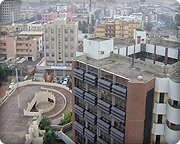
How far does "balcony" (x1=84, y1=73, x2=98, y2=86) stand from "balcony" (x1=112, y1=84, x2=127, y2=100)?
0.98 m

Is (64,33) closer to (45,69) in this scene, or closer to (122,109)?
(45,69)

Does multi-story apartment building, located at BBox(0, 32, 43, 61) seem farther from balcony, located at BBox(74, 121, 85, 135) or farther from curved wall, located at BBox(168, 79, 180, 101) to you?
curved wall, located at BBox(168, 79, 180, 101)

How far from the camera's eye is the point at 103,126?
332 inches

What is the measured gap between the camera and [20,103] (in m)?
14.2

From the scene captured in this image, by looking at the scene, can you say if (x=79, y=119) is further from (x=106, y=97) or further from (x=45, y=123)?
(x=45, y=123)

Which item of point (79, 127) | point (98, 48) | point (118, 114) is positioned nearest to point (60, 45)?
point (98, 48)

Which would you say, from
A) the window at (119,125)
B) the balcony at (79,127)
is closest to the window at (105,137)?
the window at (119,125)

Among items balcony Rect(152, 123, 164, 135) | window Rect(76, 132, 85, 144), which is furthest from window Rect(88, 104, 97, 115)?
balcony Rect(152, 123, 164, 135)

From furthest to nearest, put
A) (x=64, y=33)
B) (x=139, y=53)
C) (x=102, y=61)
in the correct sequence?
(x=64, y=33) → (x=139, y=53) → (x=102, y=61)

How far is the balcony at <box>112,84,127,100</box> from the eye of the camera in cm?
740

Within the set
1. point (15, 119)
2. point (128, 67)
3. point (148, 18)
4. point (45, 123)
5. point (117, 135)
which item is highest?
point (148, 18)

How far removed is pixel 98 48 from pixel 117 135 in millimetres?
3332

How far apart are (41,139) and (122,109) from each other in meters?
5.04

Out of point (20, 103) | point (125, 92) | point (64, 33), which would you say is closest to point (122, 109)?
point (125, 92)
